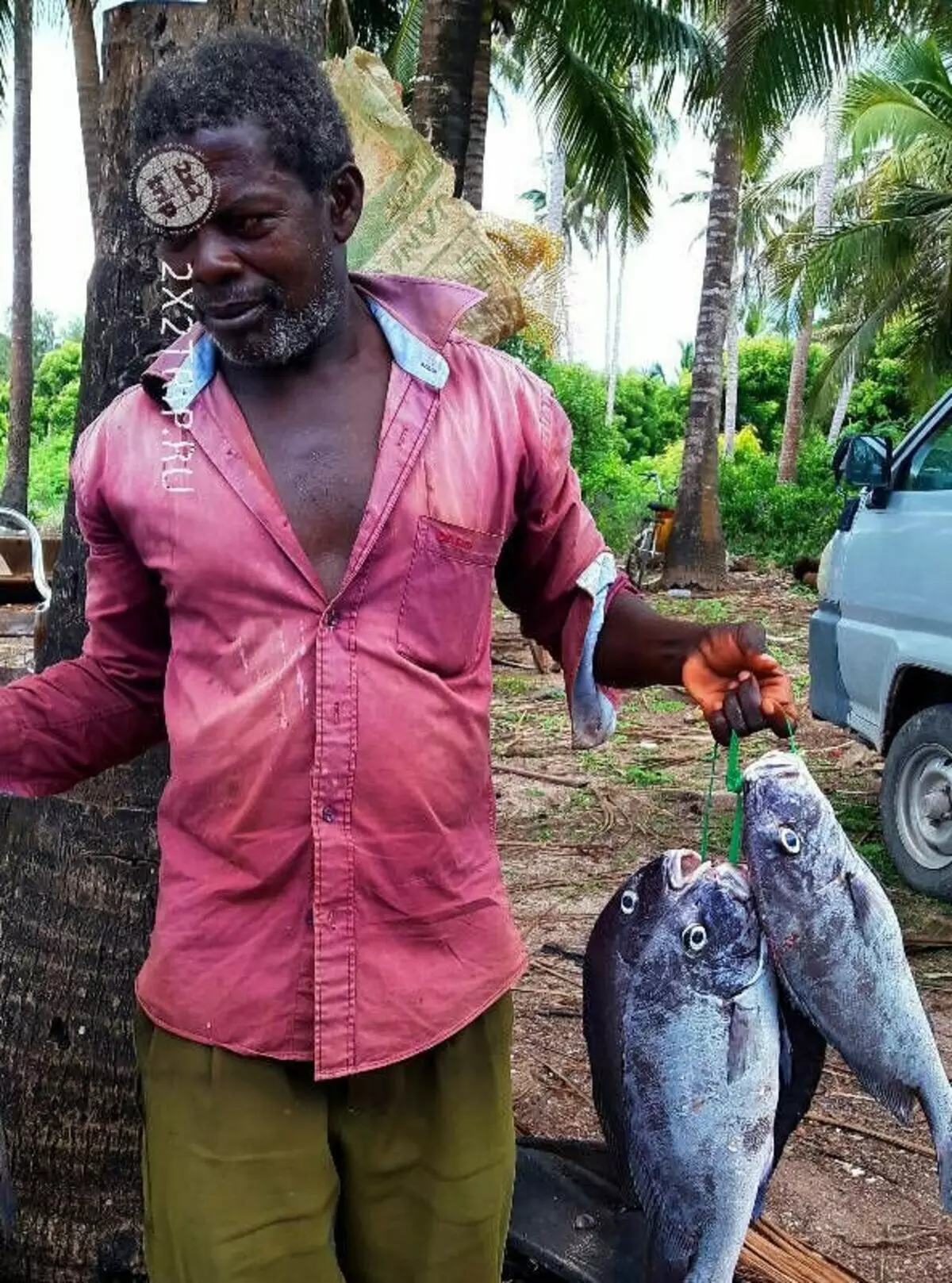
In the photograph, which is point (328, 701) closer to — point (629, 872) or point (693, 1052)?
point (693, 1052)

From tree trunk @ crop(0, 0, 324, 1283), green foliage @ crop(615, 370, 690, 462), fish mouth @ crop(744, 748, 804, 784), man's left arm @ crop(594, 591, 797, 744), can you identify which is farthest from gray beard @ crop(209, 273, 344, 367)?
green foliage @ crop(615, 370, 690, 462)

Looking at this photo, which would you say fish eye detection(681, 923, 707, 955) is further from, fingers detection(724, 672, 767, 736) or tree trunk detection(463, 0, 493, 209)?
tree trunk detection(463, 0, 493, 209)

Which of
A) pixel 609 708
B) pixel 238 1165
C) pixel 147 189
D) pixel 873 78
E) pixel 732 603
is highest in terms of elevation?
pixel 873 78

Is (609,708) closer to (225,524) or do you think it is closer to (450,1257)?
(225,524)

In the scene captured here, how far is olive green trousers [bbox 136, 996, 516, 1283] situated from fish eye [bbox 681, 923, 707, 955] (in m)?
0.30

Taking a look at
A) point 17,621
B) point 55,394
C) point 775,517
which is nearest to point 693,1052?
point 17,621

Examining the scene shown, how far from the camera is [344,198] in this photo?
1713 mm

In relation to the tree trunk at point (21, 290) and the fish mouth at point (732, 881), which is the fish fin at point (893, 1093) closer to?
the fish mouth at point (732, 881)

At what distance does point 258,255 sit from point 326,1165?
3.68 ft

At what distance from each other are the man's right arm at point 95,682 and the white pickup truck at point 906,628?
359cm

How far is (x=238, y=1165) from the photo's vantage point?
1670 millimetres

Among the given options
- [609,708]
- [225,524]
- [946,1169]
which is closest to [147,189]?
[225,524]

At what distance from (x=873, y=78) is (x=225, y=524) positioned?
2009 cm

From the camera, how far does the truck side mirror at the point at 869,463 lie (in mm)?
5195
